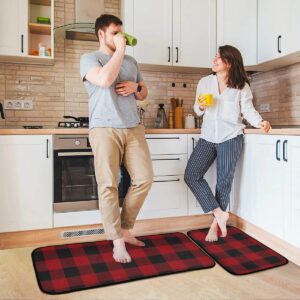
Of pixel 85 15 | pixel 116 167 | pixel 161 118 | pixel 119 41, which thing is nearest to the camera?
pixel 119 41

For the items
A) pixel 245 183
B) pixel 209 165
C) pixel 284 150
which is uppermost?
pixel 284 150

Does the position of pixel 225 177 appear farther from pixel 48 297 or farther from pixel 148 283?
pixel 48 297

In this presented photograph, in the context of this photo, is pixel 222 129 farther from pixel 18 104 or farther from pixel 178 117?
pixel 18 104

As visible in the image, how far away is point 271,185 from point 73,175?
1.43 m

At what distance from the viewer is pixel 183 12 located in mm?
3104

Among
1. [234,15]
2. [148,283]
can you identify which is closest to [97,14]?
[234,15]

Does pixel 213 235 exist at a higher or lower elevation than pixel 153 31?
lower

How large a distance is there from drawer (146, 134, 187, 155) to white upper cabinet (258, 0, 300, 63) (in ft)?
3.40

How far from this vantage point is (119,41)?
2012 millimetres

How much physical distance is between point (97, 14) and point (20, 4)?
2.21 feet

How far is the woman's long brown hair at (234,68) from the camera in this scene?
2.51 metres

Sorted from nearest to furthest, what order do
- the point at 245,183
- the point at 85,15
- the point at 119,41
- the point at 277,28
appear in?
the point at 119,41
the point at 245,183
the point at 277,28
the point at 85,15

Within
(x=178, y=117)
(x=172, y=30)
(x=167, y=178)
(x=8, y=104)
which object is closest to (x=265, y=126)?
(x=167, y=178)

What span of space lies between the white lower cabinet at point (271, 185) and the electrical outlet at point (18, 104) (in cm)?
189
